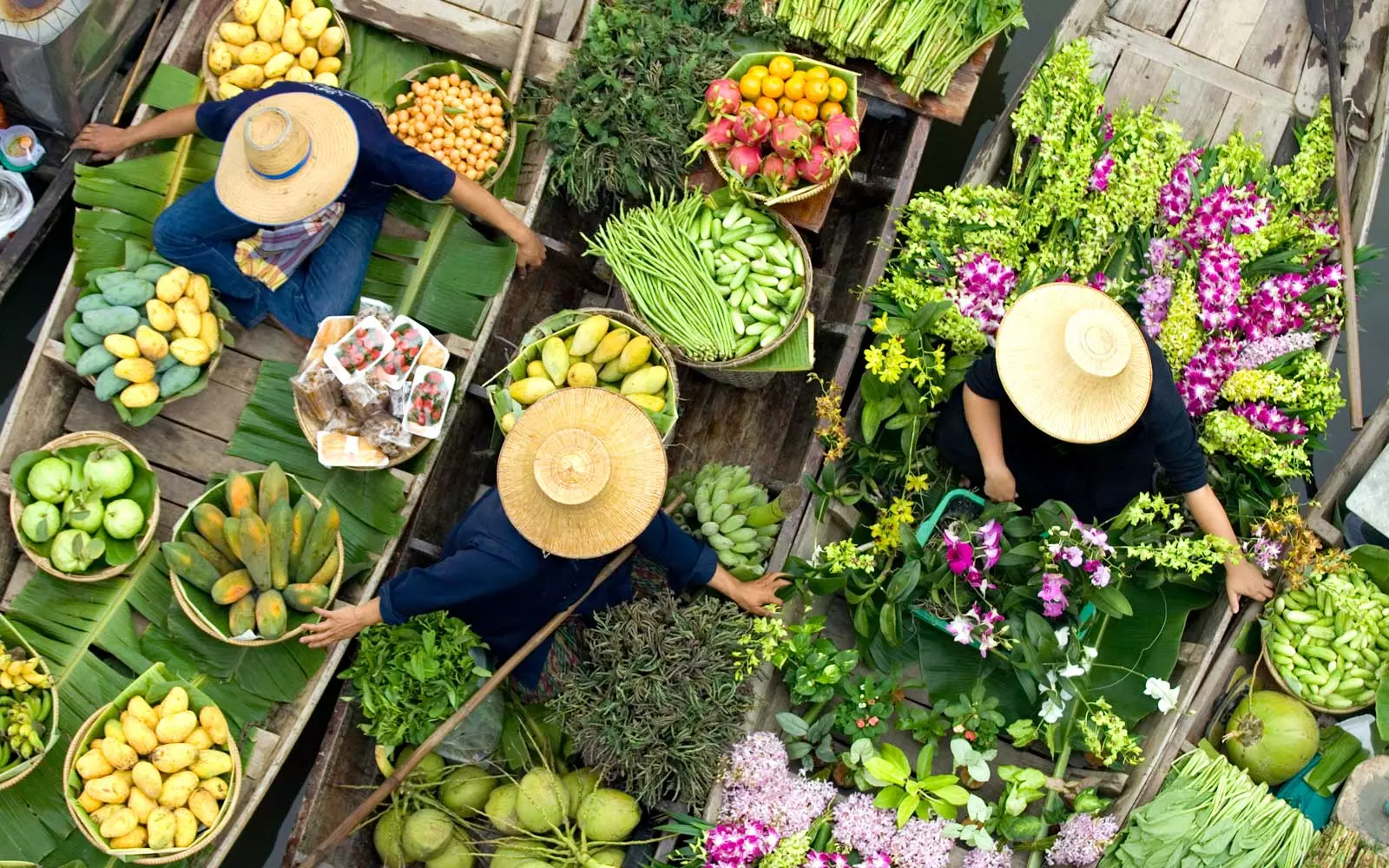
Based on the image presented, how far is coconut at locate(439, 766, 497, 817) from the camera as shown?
11.3 ft

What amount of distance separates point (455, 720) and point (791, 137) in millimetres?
2135

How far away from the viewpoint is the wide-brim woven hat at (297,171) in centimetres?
325

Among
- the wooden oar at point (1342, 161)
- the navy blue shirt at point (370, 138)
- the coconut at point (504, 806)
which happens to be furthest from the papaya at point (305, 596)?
the wooden oar at point (1342, 161)

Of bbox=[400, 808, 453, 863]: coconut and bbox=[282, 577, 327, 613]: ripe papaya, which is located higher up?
bbox=[282, 577, 327, 613]: ripe papaya

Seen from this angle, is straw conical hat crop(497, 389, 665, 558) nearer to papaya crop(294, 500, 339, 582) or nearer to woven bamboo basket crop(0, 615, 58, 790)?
papaya crop(294, 500, 339, 582)

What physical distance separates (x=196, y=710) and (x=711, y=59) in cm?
271

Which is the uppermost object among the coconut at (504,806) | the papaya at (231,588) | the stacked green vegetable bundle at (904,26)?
the stacked green vegetable bundle at (904,26)

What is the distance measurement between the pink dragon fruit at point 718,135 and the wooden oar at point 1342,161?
220 cm

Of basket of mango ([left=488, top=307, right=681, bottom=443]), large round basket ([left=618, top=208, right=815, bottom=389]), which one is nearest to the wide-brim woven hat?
basket of mango ([left=488, top=307, right=681, bottom=443])

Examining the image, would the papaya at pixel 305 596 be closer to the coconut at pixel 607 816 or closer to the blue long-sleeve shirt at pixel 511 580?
the blue long-sleeve shirt at pixel 511 580

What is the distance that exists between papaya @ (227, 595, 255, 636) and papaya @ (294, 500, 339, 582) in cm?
16

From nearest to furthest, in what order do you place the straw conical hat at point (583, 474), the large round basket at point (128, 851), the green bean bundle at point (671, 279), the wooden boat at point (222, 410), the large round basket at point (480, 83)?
the straw conical hat at point (583, 474) < the large round basket at point (128, 851) < the wooden boat at point (222, 410) < the green bean bundle at point (671, 279) < the large round basket at point (480, 83)

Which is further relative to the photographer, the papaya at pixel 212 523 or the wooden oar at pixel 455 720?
the papaya at pixel 212 523

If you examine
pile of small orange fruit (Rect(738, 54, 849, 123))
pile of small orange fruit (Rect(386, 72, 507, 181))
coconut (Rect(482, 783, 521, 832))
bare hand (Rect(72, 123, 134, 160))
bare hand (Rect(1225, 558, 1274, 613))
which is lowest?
coconut (Rect(482, 783, 521, 832))
